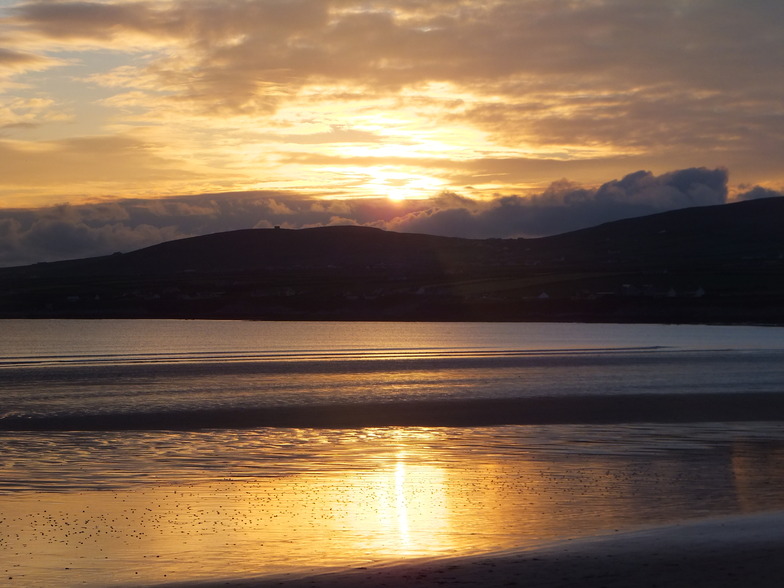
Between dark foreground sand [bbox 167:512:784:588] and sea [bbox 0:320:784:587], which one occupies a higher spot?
sea [bbox 0:320:784:587]

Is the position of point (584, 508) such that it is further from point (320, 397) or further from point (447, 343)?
point (447, 343)

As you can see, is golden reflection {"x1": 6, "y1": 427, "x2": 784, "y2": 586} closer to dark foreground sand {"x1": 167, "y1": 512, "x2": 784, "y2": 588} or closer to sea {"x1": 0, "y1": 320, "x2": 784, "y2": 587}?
sea {"x1": 0, "y1": 320, "x2": 784, "y2": 587}

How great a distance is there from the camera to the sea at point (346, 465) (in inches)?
598

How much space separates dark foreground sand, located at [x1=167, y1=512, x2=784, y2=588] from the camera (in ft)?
41.5

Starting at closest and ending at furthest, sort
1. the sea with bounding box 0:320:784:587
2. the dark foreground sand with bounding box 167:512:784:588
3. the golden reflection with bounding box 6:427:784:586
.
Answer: the dark foreground sand with bounding box 167:512:784:588, the golden reflection with bounding box 6:427:784:586, the sea with bounding box 0:320:784:587

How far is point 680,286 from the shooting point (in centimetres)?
15475

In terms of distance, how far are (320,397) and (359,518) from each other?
24132mm

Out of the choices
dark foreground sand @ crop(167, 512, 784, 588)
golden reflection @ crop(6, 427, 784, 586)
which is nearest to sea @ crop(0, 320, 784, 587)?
golden reflection @ crop(6, 427, 784, 586)

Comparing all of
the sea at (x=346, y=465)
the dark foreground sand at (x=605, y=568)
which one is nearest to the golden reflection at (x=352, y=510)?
the sea at (x=346, y=465)

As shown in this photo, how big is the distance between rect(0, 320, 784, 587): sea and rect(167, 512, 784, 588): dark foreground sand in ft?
2.06

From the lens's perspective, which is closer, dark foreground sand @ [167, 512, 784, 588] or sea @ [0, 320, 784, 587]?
dark foreground sand @ [167, 512, 784, 588]

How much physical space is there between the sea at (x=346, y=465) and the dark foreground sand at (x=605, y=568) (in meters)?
0.63

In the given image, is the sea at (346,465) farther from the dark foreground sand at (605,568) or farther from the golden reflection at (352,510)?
the dark foreground sand at (605,568)

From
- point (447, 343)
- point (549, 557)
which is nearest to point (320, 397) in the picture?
point (549, 557)
